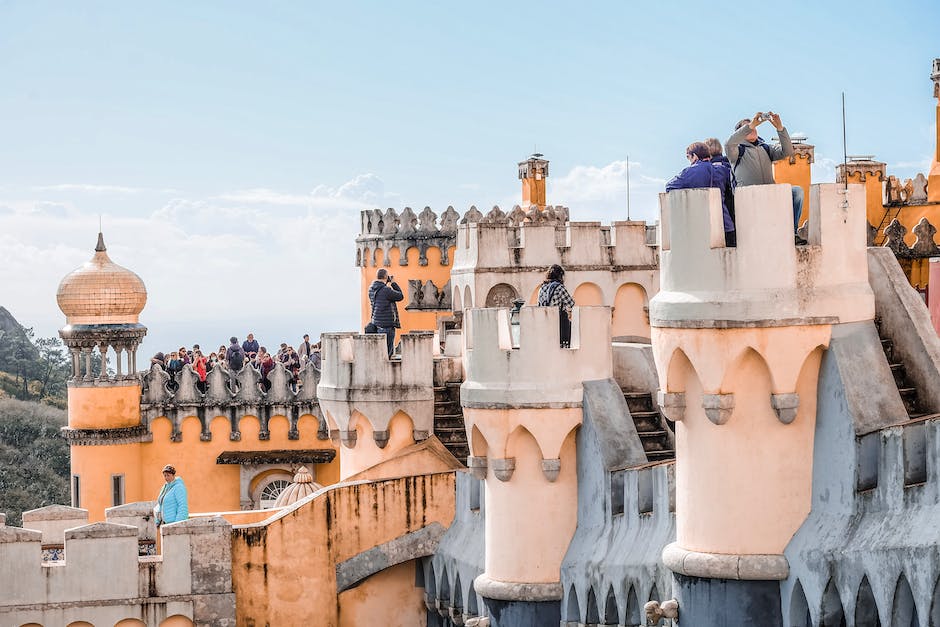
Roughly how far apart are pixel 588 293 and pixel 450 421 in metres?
10.7

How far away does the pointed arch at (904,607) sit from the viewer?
1491cm

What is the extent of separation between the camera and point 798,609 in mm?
16438

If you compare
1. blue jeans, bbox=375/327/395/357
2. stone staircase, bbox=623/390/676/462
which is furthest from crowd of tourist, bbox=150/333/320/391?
stone staircase, bbox=623/390/676/462

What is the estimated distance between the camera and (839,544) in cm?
1588

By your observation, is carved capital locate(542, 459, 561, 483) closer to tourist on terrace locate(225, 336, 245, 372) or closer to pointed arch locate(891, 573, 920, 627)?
pointed arch locate(891, 573, 920, 627)

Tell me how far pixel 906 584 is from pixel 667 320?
345 cm

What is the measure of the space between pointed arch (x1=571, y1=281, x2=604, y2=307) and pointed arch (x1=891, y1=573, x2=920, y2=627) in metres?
23.3

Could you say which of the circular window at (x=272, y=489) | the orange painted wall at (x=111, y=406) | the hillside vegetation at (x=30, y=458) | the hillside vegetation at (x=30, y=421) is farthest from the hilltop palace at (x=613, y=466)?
the hillside vegetation at (x=30, y=458)

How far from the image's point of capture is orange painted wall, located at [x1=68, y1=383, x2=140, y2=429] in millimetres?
43469

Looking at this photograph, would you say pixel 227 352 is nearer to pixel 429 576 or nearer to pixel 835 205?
pixel 429 576

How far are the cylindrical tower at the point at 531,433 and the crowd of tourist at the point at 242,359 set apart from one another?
21.2 metres

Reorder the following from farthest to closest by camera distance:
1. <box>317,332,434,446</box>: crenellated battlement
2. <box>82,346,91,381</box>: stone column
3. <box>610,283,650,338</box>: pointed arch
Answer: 1. <box>82,346,91,381</box>: stone column
2. <box>610,283,650,338</box>: pointed arch
3. <box>317,332,434,446</box>: crenellated battlement

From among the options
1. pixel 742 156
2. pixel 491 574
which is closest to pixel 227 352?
pixel 491 574

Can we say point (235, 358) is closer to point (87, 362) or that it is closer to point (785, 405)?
point (87, 362)
